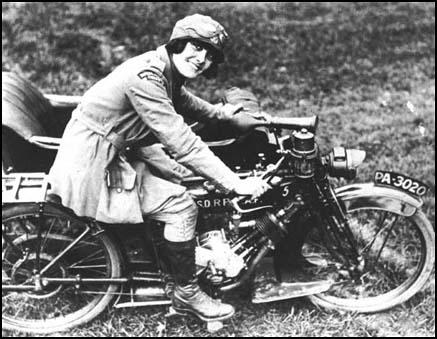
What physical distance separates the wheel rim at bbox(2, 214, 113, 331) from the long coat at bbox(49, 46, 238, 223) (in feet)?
1.45

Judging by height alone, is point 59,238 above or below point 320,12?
below

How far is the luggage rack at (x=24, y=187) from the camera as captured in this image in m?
3.82

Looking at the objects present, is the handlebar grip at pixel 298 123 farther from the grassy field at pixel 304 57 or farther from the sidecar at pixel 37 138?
the grassy field at pixel 304 57

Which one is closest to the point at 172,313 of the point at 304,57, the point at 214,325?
the point at 214,325

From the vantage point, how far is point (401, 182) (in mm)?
4047

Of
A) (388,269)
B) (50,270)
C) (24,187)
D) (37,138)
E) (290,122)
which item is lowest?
(388,269)

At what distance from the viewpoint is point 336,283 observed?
4387 mm

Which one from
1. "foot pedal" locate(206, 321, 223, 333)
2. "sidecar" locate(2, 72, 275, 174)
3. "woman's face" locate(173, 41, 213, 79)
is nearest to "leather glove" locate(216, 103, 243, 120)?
"sidecar" locate(2, 72, 275, 174)

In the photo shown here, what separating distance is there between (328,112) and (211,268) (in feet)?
10.9

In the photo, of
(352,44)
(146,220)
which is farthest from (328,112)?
(146,220)

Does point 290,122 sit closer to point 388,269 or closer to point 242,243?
point 242,243

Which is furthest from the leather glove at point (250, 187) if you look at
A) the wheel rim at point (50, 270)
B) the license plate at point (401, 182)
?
the wheel rim at point (50, 270)

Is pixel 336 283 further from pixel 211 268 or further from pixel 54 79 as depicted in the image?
pixel 54 79

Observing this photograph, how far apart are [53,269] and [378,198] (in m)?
2.31
